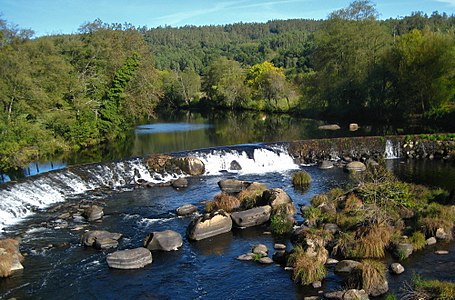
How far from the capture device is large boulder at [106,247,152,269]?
53.2 feet

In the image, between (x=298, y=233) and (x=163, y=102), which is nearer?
(x=298, y=233)

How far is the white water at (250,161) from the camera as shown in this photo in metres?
33.2

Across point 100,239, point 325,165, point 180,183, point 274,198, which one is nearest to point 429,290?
point 274,198

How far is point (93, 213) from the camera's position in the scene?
22.0m

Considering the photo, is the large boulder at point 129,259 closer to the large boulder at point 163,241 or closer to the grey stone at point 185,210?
the large boulder at point 163,241

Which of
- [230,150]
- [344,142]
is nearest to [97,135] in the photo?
[230,150]

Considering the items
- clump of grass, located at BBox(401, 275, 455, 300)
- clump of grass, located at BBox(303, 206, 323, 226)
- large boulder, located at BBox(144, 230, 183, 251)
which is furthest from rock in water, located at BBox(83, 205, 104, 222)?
clump of grass, located at BBox(401, 275, 455, 300)

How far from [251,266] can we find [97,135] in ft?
101

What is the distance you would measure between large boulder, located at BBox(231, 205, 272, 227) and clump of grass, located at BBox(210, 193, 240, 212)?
1.58 metres

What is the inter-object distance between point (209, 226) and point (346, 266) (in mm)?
5988

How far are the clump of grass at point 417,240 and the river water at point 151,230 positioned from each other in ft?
0.90

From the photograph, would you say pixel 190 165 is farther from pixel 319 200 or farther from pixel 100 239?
pixel 100 239

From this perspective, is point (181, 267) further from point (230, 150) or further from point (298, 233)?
point (230, 150)

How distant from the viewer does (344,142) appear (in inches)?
1443
